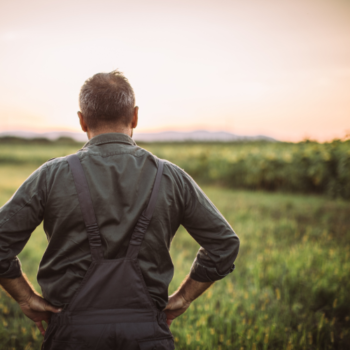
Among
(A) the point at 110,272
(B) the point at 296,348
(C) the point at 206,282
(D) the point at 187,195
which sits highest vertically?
(D) the point at 187,195

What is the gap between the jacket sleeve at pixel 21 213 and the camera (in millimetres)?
1483

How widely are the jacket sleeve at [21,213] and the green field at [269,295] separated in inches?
85.6

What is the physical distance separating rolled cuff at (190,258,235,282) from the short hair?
3.36 feet

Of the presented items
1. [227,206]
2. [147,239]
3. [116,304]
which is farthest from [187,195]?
[227,206]

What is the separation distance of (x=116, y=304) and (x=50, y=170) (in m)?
0.78

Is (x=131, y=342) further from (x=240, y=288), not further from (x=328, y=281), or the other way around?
(x=328, y=281)

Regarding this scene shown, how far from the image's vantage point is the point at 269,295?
13.4 ft

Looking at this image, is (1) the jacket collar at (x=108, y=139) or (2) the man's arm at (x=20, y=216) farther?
(1) the jacket collar at (x=108, y=139)

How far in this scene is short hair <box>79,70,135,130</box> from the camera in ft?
5.34

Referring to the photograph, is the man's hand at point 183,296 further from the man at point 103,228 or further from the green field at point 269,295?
the green field at point 269,295

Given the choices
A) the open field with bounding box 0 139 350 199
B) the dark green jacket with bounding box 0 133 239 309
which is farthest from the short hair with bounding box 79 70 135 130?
the open field with bounding box 0 139 350 199

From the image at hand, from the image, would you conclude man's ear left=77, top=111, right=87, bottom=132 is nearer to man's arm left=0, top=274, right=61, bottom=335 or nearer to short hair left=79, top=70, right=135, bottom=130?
short hair left=79, top=70, right=135, bottom=130

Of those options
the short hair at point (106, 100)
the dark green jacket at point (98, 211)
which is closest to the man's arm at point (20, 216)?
the dark green jacket at point (98, 211)

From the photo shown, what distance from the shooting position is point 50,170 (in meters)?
1.52
